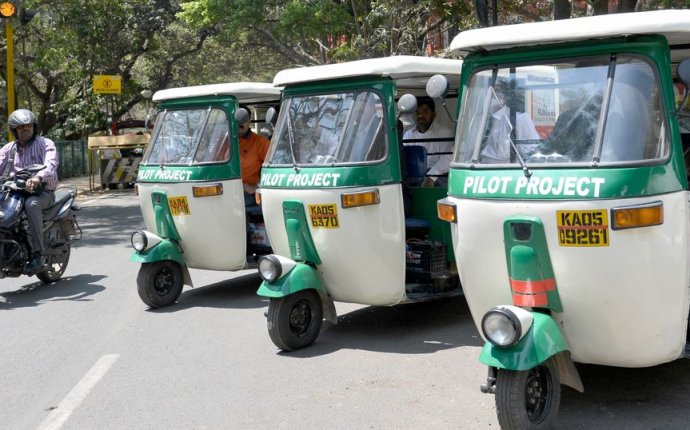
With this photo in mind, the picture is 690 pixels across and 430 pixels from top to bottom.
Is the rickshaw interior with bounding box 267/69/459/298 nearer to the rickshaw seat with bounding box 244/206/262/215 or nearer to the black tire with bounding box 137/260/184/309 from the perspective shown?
the rickshaw seat with bounding box 244/206/262/215

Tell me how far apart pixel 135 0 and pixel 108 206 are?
13859 mm

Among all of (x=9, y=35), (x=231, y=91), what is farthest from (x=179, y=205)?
(x=9, y=35)

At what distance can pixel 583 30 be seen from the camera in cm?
488

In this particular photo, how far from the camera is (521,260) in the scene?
4984 mm

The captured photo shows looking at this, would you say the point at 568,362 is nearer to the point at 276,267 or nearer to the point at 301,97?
the point at 276,267

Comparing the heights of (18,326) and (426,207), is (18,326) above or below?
below

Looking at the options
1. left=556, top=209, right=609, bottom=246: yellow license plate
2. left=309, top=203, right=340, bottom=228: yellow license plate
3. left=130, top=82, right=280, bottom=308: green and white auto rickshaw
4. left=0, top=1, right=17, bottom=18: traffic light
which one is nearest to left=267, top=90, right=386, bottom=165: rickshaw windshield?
left=309, top=203, right=340, bottom=228: yellow license plate

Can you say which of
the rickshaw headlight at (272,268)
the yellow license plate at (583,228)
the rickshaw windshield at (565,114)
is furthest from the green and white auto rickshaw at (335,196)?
the yellow license plate at (583,228)

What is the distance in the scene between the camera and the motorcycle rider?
31.5 feet

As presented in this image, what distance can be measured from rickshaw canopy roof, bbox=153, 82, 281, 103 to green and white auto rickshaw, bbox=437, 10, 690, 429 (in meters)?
3.94

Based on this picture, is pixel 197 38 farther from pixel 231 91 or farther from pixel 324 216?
pixel 324 216

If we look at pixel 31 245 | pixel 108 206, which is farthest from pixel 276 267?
pixel 108 206

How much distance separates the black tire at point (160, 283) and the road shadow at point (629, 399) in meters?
4.47

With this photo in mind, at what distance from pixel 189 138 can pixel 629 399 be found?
5.22 meters
